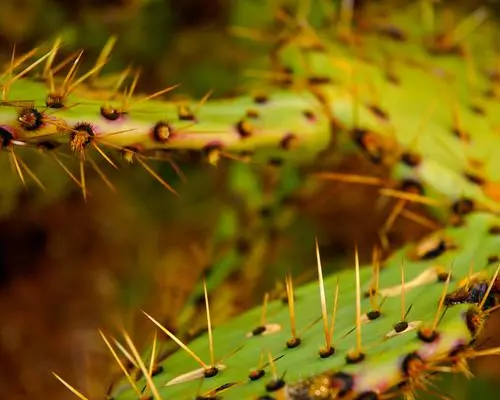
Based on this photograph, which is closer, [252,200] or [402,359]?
[402,359]

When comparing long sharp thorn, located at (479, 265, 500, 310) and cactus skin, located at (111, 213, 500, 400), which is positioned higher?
long sharp thorn, located at (479, 265, 500, 310)

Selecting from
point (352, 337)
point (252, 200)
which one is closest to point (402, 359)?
point (352, 337)

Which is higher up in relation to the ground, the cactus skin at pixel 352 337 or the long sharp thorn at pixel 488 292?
the long sharp thorn at pixel 488 292

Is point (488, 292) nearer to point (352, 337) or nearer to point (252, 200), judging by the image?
point (352, 337)

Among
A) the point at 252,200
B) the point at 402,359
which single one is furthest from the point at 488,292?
the point at 252,200

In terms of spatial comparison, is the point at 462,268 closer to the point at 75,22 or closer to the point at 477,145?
the point at 477,145

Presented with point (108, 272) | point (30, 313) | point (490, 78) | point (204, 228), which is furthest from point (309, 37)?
point (30, 313)

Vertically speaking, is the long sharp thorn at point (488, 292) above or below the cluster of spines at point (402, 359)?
above

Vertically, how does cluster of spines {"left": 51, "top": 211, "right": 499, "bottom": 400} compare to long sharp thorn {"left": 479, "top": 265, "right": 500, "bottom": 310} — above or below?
below

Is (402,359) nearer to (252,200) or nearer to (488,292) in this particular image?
(488,292)
